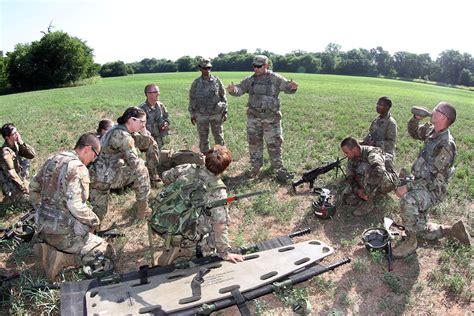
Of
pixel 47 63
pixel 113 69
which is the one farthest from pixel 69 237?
pixel 113 69

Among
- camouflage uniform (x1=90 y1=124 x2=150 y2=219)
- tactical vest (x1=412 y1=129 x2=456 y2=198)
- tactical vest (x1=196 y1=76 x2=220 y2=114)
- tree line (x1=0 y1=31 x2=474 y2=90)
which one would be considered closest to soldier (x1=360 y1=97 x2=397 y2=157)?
tactical vest (x1=412 y1=129 x2=456 y2=198)

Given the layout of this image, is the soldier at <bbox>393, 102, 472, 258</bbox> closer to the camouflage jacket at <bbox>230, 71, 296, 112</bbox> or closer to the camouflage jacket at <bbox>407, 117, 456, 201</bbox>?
the camouflage jacket at <bbox>407, 117, 456, 201</bbox>

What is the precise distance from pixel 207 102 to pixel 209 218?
5.54 metres

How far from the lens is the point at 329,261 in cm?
665

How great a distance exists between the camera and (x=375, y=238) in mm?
6887

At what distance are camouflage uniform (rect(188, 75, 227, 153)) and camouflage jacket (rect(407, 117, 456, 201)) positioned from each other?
239 inches

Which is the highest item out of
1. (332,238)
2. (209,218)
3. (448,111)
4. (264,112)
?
(448,111)

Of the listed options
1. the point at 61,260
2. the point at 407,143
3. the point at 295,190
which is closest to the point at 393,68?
the point at 407,143

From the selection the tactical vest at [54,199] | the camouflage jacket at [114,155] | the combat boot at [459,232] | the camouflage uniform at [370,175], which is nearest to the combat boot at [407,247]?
the combat boot at [459,232]

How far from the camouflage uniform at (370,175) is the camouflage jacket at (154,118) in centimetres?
537

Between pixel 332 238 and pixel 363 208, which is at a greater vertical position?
pixel 363 208

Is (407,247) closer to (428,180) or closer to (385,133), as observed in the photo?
(428,180)

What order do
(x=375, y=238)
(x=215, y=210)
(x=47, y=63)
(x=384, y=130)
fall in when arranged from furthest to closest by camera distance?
(x=47, y=63) < (x=384, y=130) < (x=375, y=238) < (x=215, y=210)

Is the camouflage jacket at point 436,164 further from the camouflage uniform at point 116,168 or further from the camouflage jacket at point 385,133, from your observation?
the camouflage uniform at point 116,168
